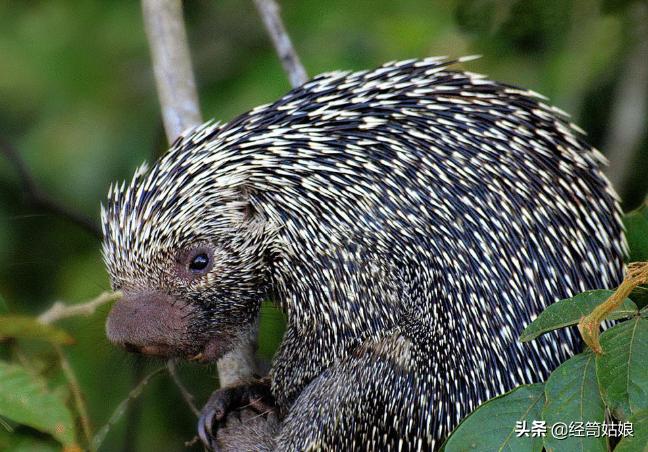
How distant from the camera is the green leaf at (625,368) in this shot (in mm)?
1731

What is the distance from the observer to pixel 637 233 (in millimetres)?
2631

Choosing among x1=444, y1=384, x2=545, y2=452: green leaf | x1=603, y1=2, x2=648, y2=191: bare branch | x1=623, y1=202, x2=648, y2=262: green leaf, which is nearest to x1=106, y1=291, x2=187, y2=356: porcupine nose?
x1=444, y1=384, x2=545, y2=452: green leaf

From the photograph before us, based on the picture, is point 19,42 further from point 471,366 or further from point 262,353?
point 471,366

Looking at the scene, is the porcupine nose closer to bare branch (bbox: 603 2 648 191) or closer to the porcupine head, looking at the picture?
the porcupine head

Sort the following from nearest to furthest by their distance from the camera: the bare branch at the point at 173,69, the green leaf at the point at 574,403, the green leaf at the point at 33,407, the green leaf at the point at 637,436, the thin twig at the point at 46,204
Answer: the green leaf at the point at 637,436, the green leaf at the point at 574,403, the green leaf at the point at 33,407, the bare branch at the point at 173,69, the thin twig at the point at 46,204

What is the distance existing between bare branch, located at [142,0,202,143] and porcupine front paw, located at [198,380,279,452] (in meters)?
0.97

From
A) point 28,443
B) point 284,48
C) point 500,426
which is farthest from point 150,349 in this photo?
point 284,48

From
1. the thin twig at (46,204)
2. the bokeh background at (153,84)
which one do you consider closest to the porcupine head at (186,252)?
the bokeh background at (153,84)

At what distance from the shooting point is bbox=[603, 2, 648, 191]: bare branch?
335 centimetres

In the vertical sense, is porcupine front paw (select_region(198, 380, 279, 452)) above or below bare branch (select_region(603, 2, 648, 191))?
below

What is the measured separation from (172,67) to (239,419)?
1.34m

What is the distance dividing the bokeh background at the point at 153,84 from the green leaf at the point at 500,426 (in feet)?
4.22

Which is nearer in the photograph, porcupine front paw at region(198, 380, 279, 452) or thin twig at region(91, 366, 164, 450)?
thin twig at region(91, 366, 164, 450)

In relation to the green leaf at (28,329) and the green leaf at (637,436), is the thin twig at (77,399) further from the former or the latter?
the green leaf at (637,436)
